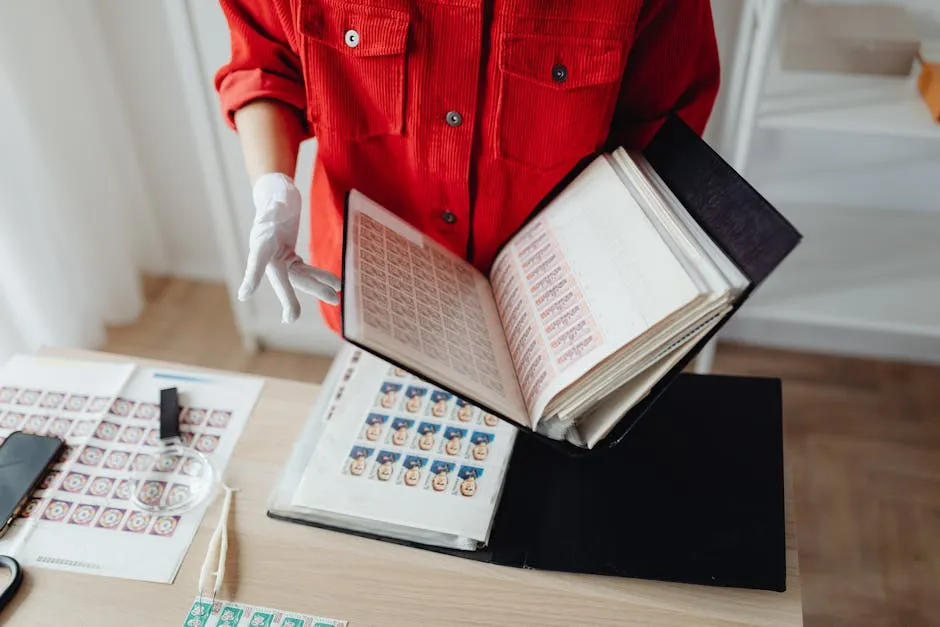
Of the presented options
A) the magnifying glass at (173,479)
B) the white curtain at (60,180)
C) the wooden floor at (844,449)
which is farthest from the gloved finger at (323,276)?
the white curtain at (60,180)

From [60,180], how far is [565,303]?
1.50 metres

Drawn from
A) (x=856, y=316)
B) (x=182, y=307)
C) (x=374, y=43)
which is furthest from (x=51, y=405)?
(x=856, y=316)

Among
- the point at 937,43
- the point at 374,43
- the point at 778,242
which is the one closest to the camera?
the point at 778,242

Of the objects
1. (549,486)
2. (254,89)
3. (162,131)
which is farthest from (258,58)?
(162,131)

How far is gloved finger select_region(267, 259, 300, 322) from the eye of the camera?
2.80 feet

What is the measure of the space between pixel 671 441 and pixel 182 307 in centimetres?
172

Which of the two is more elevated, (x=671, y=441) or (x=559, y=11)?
(x=559, y=11)

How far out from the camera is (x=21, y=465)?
0.93m

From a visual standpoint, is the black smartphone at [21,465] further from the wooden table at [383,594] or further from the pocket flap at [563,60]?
the pocket flap at [563,60]

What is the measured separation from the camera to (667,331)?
0.72 m

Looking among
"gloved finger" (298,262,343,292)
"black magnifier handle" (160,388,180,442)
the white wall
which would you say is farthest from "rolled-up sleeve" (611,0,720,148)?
the white wall

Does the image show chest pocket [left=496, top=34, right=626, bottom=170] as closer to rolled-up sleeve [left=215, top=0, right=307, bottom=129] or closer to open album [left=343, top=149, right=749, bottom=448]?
open album [left=343, top=149, right=749, bottom=448]

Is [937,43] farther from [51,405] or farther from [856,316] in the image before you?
[51,405]

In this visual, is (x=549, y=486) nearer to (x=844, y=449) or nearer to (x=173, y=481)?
(x=173, y=481)
